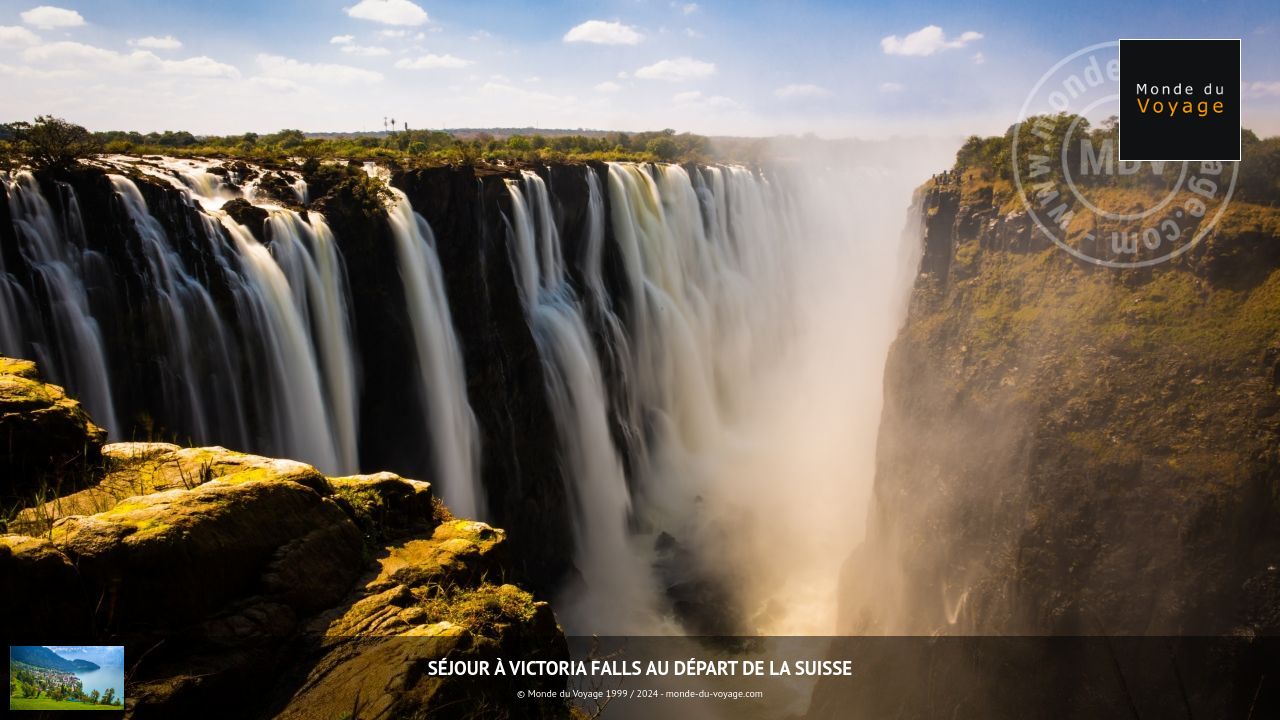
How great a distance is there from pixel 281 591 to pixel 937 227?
2071 centimetres

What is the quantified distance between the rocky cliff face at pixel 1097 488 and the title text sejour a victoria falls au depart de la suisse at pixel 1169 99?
2.95 m

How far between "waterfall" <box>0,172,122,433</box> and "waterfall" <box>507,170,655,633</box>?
11.9 meters

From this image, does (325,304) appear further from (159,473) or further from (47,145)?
(159,473)

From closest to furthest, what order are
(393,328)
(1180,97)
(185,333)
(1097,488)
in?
(1097,488) < (185,333) < (1180,97) < (393,328)

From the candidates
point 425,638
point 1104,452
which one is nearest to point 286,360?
point 425,638

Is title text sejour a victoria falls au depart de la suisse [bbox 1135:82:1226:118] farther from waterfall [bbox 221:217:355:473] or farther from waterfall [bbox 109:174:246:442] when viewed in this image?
waterfall [bbox 109:174:246:442]

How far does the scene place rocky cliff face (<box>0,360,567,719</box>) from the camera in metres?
3.93

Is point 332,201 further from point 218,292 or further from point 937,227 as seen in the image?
point 937,227

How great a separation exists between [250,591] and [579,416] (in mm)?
17668

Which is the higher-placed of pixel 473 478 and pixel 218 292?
pixel 218 292

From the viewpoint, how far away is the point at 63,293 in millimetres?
11484

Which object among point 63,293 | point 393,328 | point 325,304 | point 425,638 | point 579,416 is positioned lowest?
point 579,416

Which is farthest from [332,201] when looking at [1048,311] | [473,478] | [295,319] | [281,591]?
[1048,311]

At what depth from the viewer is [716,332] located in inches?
1319
